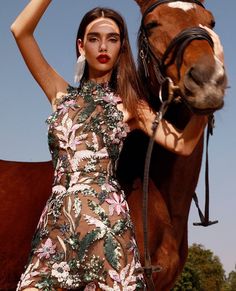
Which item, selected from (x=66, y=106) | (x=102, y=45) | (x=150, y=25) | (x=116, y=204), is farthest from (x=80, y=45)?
(x=116, y=204)

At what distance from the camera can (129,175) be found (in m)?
4.50

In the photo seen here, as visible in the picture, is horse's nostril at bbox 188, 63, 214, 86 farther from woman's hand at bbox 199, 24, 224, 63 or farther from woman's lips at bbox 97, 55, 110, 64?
woman's lips at bbox 97, 55, 110, 64

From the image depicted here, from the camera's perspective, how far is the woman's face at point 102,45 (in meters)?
3.87

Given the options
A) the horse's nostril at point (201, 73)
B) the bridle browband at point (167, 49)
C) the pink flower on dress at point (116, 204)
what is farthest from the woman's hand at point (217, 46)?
the pink flower on dress at point (116, 204)

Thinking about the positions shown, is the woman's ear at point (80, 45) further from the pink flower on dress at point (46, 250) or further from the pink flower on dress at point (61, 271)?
the pink flower on dress at point (61, 271)

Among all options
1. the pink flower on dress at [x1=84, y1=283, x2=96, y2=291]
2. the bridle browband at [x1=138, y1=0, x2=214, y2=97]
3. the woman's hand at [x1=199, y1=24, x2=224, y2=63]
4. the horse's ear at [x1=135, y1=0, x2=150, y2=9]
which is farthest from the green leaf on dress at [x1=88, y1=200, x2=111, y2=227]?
the horse's ear at [x1=135, y1=0, x2=150, y2=9]

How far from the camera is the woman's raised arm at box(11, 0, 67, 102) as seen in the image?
3.90 meters

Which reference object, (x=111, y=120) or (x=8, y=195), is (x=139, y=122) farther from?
(x=8, y=195)

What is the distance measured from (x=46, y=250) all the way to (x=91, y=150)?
68 centimetres

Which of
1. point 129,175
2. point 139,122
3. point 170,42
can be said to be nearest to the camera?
point 139,122

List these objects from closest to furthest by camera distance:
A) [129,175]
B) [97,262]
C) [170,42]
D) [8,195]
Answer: [97,262] < [170,42] < [129,175] < [8,195]

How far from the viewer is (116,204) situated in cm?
350

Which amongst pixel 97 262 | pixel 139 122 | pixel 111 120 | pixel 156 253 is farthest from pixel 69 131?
pixel 156 253

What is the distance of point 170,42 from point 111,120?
861 millimetres
